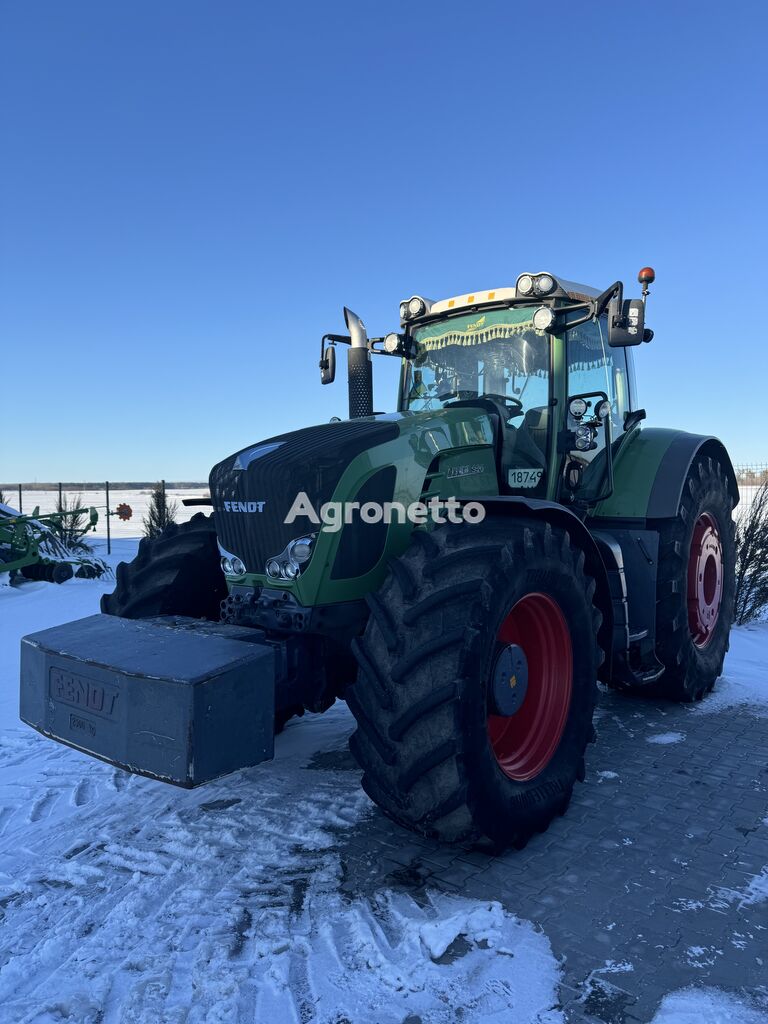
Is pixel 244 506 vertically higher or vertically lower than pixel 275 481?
lower

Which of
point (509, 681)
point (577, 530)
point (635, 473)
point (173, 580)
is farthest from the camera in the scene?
point (635, 473)

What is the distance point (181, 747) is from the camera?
2.41 meters

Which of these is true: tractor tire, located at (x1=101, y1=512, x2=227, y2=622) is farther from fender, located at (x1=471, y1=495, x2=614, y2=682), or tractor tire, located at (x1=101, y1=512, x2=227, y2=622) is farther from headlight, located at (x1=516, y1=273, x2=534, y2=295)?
headlight, located at (x1=516, y1=273, x2=534, y2=295)

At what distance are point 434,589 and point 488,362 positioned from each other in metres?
2.01

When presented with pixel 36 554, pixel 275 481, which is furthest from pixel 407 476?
pixel 36 554

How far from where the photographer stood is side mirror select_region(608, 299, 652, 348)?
3838mm

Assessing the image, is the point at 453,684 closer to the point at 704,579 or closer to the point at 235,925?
the point at 235,925

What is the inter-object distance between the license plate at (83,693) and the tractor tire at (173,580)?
2.65 ft

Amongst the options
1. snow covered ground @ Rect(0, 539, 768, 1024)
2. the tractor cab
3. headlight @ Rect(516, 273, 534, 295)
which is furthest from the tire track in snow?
headlight @ Rect(516, 273, 534, 295)

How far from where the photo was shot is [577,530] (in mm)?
3574

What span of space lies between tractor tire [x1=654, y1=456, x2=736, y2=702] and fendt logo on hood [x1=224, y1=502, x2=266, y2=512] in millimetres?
2784

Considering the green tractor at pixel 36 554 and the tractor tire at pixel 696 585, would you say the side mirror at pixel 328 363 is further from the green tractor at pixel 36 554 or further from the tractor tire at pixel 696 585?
the green tractor at pixel 36 554

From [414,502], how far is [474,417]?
0.74 metres

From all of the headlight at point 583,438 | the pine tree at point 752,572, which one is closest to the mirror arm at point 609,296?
the headlight at point 583,438
